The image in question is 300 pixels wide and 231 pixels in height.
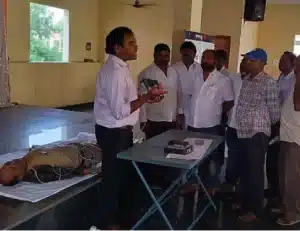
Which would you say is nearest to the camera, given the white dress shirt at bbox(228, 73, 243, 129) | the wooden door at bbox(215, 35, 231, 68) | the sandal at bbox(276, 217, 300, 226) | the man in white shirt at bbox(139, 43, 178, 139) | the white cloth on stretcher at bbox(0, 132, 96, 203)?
the white cloth on stretcher at bbox(0, 132, 96, 203)

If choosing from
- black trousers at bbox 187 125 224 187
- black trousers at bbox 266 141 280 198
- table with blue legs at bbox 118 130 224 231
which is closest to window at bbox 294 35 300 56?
black trousers at bbox 187 125 224 187

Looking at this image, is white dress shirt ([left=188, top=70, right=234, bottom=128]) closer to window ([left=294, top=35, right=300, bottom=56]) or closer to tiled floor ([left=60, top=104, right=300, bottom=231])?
tiled floor ([left=60, top=104, right=300, bottom=231])

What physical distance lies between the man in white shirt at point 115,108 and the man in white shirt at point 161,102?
1112 millimetres

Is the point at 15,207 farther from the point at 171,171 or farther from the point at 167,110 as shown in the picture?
the point at 167,110

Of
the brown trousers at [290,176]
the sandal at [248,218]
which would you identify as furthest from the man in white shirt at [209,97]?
the sandal at [248,218]

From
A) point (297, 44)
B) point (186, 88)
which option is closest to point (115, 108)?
point (186, 88)

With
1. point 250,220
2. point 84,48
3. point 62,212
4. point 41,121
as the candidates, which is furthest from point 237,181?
point 84,48

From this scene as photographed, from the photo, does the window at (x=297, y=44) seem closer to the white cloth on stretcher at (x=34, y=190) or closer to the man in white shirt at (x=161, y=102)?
the man in white shirt at (x=161, y=102)

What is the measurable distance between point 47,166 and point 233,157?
1.52 meters

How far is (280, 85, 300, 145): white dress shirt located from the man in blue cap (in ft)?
0.18

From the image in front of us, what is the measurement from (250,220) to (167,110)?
46.9 inches

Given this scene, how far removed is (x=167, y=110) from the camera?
344 centimetres

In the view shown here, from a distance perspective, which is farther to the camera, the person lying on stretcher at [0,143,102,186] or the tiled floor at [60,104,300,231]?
the tiled floor at [60,104,300,231]

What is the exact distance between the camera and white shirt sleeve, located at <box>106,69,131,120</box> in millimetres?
2105
